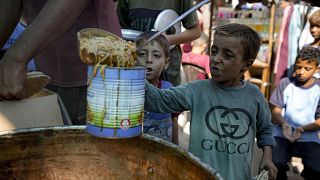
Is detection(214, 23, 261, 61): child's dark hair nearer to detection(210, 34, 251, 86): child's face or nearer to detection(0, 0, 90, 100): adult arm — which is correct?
detection(210, 34, 251, 86): child's face

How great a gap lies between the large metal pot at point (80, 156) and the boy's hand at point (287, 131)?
223 cm

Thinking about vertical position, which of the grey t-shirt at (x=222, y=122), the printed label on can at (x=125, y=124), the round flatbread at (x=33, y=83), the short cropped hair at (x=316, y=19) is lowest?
the grey t-shirt at (x=222, y=122)

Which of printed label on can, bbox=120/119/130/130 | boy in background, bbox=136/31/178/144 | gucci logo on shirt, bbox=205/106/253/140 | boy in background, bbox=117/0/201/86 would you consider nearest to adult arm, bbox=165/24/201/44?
boy in background, bbox=117/0/201/86

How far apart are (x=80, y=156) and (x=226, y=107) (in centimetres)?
78

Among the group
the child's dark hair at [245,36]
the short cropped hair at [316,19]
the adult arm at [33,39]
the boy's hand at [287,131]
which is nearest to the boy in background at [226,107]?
the child's dark hair at [245,36]

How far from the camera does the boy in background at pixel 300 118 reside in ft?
10.2

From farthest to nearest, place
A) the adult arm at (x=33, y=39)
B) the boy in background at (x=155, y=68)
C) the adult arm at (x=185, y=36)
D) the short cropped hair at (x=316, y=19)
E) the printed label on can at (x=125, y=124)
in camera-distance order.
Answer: the short cropped hair at (x=316, y=19) → the adult arm at (x=185, y=36) → the boy in background at (x=155, y=68) → the adult arm at (x=33, y=39) → the printed label on can at (x=125, y=124)

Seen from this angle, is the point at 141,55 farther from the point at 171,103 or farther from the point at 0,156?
the point at 0,156

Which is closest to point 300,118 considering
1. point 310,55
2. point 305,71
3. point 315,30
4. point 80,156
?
point 305,71

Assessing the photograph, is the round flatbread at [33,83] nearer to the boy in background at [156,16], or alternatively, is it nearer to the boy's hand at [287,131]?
the boy in background at [156,16]

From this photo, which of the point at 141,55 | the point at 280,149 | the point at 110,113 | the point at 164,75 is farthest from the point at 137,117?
the point at 280,149

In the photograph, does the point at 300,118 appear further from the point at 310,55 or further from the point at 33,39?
the point at 33,39

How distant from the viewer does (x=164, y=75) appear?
2.54m

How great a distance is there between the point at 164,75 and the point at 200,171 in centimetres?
160
